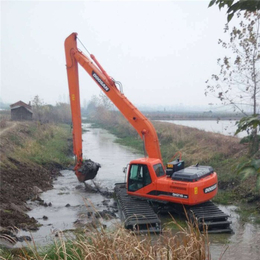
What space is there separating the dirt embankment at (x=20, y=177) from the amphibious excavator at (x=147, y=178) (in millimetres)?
2404

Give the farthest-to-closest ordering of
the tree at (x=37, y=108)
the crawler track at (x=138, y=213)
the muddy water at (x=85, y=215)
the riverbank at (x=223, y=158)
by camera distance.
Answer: the tree at (x=37, y=108)
the riverbank at (x=223, y=158)
the crawler track at (x=138, y=213)
the muddy water at (x=85, y=215)

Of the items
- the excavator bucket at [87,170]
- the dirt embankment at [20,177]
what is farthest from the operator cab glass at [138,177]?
the dirt embankment at [20,177]

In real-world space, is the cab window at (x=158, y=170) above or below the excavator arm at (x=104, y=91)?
below

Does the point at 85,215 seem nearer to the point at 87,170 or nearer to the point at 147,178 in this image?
the point at 147,178

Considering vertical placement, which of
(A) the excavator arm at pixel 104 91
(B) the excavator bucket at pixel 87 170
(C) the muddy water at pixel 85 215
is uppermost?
(A) the excavator arm at pixel 104 91

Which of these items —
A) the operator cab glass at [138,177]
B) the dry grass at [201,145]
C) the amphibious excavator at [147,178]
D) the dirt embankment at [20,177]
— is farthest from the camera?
the dry grass at [201,145]

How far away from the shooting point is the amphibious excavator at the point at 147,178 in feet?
28.3

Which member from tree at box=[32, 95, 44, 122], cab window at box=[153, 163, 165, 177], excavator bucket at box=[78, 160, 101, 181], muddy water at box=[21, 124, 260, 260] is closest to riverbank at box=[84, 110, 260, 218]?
muddy water at box=[21, 124, 260, 260]

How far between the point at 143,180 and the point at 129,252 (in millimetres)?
6360

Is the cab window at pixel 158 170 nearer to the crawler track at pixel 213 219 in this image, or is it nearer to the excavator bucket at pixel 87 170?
the crawler track at pixel 213 219

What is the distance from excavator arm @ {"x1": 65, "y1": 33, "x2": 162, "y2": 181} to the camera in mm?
10805

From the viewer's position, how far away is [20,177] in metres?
13.7

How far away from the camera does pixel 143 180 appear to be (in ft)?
31.9

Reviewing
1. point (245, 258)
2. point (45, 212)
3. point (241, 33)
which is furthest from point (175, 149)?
point (245, 258)
